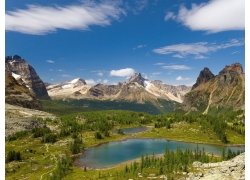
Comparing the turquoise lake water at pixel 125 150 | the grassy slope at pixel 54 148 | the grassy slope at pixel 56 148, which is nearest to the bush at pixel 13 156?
the grassy slope at pixel 56 148

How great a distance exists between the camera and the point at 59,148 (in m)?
140

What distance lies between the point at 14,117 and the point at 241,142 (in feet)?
602

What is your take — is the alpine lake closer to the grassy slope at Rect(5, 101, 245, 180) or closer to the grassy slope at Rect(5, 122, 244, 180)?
the grassy slope at Rect(5, 101, 245, 180)

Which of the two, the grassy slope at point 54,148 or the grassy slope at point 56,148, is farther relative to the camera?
the grassy slope at point 54,148

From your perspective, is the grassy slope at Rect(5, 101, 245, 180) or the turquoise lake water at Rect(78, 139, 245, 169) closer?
the grassy slope at Rect(5, 101, 245, 180)

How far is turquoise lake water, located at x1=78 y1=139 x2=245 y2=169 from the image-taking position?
122 meters

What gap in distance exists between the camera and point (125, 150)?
14538 centimetres

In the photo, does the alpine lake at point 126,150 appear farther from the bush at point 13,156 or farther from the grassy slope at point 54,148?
the bush at point 13,156

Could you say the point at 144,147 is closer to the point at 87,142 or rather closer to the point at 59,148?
the point at 87,142

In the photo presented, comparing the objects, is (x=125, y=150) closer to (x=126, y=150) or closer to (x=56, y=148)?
(x=126, y=150)

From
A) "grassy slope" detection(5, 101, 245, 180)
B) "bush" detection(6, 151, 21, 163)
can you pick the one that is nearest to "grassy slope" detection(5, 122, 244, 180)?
"grassy slope" detection(5, 101, 245, 180)

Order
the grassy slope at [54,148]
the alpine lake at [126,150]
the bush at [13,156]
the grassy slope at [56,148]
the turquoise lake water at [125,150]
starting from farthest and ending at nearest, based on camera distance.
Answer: the turquoise lake water at [125,150]
the alpine lake at [126,150]
the bush at [13,156]
the grassy slope at [54,148]
the grassy slope at [56,148]

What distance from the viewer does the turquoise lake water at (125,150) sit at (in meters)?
122
